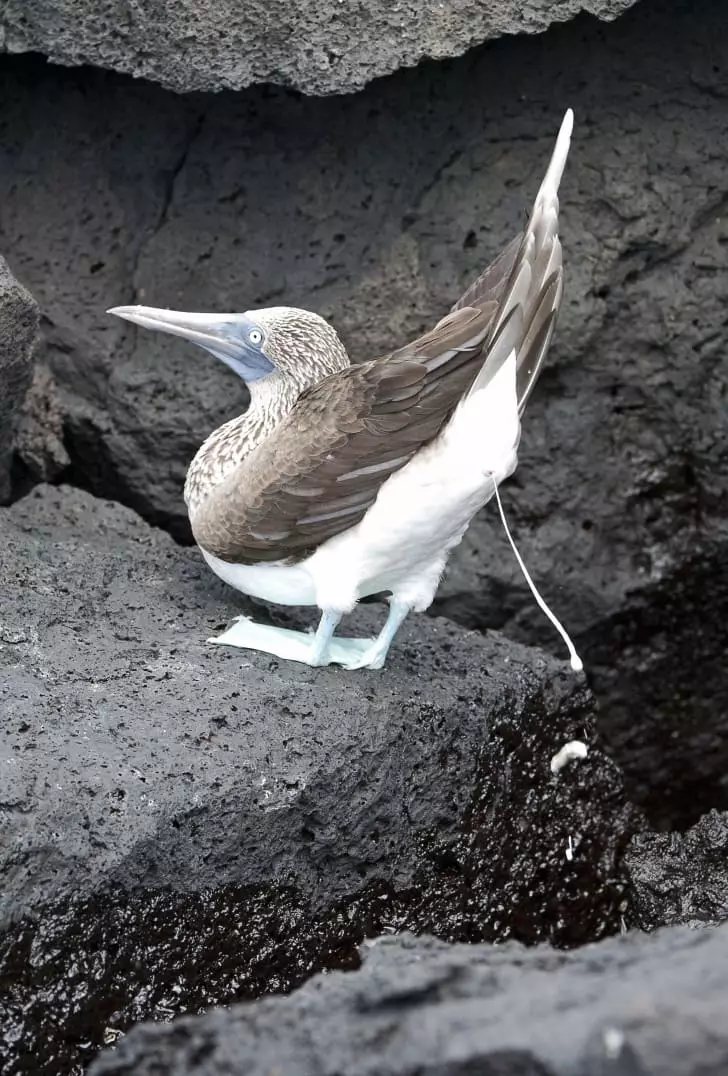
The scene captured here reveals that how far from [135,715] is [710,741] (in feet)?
8.70

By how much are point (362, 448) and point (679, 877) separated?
1.72 metres

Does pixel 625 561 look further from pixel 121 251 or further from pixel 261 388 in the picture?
Result: pixel 121 251

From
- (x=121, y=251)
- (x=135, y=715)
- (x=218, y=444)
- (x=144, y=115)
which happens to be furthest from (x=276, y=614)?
(x=144, y=115)

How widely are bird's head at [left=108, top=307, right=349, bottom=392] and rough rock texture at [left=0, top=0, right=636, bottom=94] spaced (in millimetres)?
715

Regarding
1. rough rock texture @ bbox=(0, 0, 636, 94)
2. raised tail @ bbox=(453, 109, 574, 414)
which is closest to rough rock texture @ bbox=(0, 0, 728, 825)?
rough rock texture @ bbox=(0, 0, 636, 94)

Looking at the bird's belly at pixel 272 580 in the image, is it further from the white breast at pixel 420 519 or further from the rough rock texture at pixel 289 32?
the rough rock texture at pixel 289 32

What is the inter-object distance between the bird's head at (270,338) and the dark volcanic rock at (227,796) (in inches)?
27.2

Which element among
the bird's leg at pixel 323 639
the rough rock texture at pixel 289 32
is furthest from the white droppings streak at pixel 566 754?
the rough rock texture at pixel 289 32

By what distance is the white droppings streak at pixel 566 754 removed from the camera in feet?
13.5

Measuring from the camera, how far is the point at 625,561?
17.1 ft

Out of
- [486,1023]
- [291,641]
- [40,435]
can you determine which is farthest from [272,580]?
[486,1023]

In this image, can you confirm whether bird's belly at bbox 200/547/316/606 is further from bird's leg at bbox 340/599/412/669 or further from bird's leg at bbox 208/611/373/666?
bird's leg at bbox 340/599/412/669

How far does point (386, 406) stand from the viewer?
11.5 ft

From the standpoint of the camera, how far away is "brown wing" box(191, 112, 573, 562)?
3432mm
